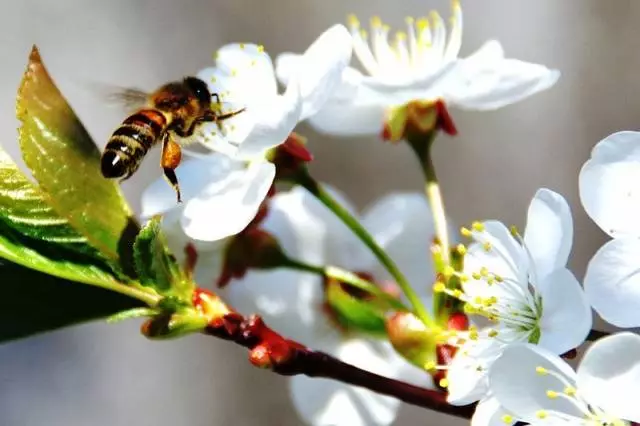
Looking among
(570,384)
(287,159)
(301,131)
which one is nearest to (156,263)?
(287,159)

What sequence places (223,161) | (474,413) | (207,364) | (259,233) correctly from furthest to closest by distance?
(207,364) → (259,233) → (223,161) → (474,413)

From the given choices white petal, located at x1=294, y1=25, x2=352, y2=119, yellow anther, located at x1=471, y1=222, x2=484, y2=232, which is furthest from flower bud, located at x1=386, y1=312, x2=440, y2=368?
white petal, located at x1=294, y1=25, x2=352, y2=119

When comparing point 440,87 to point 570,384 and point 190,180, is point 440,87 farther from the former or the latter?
point 570,384

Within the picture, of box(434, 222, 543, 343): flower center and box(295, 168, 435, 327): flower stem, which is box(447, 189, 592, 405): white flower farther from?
box(295, 168, 435, 327): flower stem

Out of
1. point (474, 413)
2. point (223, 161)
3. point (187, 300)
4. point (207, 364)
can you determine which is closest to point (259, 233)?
point (223, 161)

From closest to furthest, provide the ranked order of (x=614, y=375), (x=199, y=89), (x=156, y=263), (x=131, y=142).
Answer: (x=614, y=375), (x=156, y=263), (x=131, y=142), (x=199, y=89)

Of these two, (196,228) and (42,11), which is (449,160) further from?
(196,228)

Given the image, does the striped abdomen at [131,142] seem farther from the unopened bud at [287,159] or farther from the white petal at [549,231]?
the white petal at [549,231]
